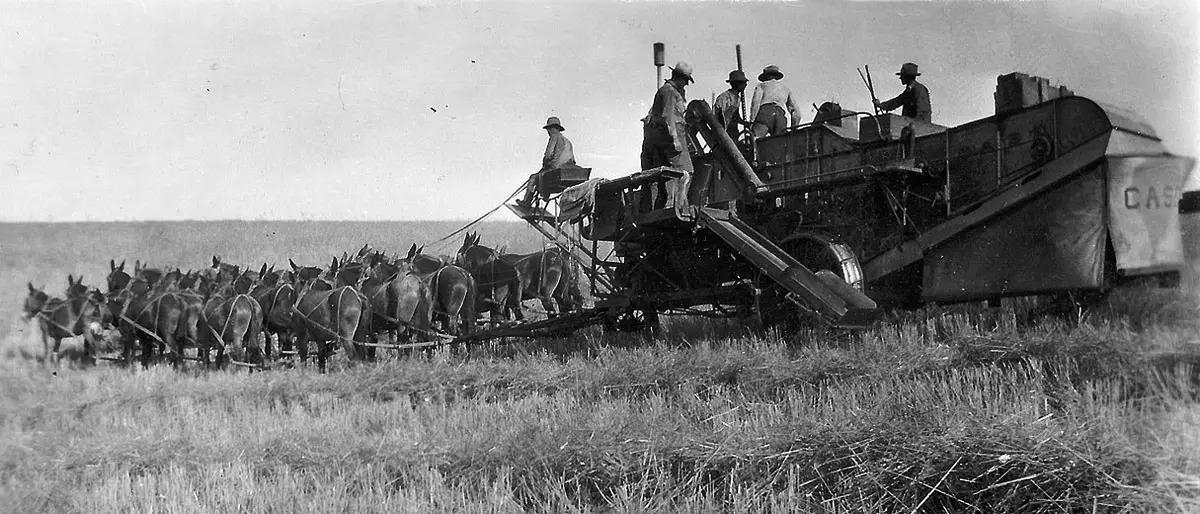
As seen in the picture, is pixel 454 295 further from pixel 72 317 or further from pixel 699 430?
pixel 699 430

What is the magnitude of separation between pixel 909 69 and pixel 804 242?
221cm

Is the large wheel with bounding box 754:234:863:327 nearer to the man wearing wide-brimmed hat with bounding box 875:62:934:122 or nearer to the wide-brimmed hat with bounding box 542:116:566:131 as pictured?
the man wearing wide-brimmed hat with bounding box 875:62:934:122

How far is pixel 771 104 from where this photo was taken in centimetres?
1084

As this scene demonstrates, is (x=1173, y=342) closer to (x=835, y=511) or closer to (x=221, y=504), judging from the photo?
(x=835, y=511)

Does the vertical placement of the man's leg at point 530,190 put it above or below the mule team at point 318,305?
above

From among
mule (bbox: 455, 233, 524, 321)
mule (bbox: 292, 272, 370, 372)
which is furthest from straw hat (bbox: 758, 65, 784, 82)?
mule (bbox: 292, 272, 370, 372)

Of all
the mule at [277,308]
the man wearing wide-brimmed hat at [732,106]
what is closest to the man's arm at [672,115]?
the man wearing wide-brimmed hat at [732,106]

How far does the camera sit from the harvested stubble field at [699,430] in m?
3.94

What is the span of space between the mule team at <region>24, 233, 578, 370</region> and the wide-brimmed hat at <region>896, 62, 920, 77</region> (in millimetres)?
5986

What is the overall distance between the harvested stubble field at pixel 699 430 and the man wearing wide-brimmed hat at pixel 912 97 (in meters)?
2.12

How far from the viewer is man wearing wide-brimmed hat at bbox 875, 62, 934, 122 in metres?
9.38

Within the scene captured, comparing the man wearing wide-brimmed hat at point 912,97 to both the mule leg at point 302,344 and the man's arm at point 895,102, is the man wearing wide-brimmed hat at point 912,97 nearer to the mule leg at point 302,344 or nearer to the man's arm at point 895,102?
the man's arm at point 895,102

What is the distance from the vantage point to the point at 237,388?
9711 millimetres

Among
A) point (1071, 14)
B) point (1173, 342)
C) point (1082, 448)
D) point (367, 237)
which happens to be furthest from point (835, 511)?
point (367, 237)
